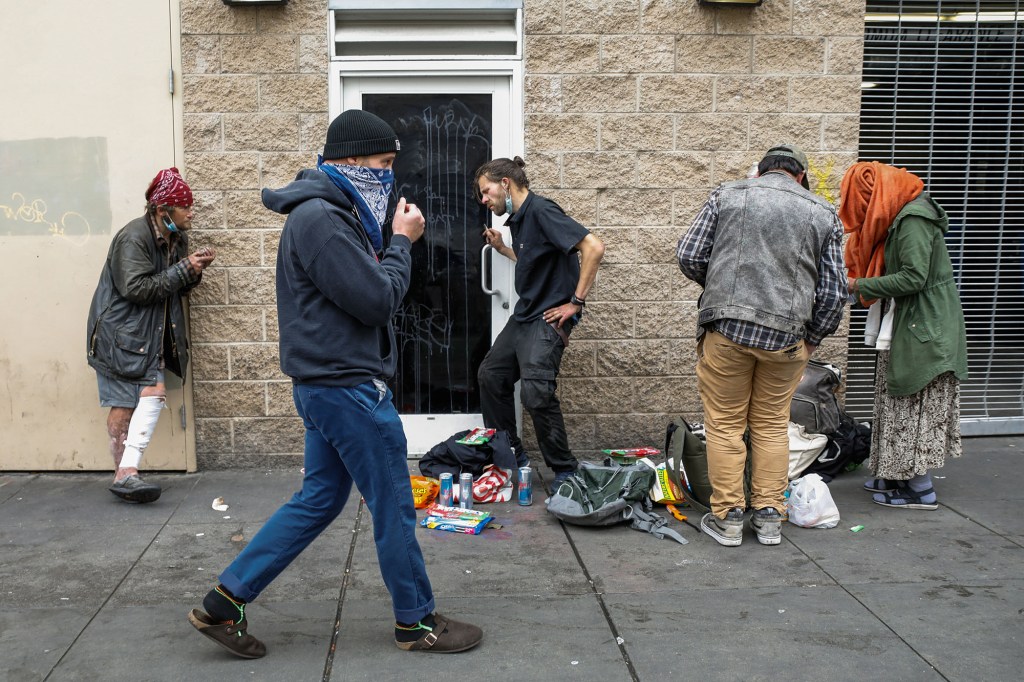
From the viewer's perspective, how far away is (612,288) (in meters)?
6.03

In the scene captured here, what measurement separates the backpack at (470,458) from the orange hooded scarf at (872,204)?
218 cm

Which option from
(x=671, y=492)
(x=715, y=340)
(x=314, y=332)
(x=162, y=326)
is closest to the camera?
(x=314, y=332)

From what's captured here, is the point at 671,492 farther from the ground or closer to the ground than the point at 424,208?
closer to the ground

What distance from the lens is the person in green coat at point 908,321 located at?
4875 millimetres

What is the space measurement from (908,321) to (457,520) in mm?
2641

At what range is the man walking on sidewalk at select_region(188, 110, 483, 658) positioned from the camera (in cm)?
309

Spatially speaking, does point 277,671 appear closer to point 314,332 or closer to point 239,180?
point 314,332

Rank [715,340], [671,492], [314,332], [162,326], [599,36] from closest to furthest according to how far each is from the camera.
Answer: [314,332] < [715,340] < [671,492] < [162,326] < [599,36]

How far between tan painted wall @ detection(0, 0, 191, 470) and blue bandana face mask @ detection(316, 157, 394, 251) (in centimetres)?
292

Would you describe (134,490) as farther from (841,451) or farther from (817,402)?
(841,451)

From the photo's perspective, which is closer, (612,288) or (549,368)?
(549,368)

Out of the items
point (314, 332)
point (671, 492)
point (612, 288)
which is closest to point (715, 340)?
point (671, 492)

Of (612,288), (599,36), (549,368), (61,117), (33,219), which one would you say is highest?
(599,36)

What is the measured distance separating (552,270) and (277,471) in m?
2.23
